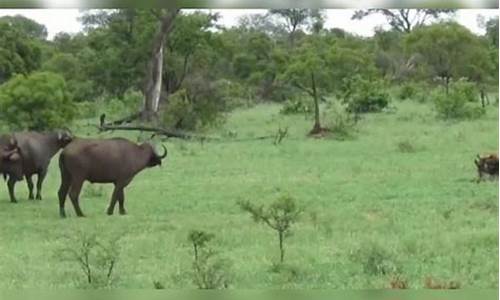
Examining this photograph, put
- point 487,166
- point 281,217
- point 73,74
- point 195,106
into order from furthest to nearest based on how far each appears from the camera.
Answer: point 195,106 → point 73,74 → point 487,166 → point 281,217

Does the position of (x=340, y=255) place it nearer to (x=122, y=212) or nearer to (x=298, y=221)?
(x=298, y=221)

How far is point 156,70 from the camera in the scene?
5246 millimetres

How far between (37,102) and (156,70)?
813 millimetres

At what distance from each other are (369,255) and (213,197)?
1.46 m

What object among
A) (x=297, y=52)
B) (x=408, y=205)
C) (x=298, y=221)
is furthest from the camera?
(x=297, y=52)

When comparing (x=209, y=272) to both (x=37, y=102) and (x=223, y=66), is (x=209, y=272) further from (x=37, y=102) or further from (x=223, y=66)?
(x=223, y=66)

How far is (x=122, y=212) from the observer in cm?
384

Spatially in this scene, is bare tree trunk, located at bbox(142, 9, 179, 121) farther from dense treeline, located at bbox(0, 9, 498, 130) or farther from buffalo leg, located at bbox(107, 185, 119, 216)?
buffalo leg, located at bbox(107, 185, 119, 216)

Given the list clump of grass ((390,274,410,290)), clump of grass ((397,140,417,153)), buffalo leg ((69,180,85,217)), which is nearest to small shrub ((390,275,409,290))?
clump of grass ((390,274,410,290))

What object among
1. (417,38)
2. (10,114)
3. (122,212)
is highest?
(417,38)

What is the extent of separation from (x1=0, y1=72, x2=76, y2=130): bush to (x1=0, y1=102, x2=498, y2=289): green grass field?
20cm

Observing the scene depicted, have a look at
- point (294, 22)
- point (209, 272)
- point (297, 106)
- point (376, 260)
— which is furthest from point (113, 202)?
point (297, 106)

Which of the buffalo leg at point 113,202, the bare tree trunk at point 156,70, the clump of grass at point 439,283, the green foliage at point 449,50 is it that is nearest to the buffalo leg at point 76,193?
the buffalo leg at point 113,202

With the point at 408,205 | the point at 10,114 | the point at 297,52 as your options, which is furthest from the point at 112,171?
the point at 297,52
